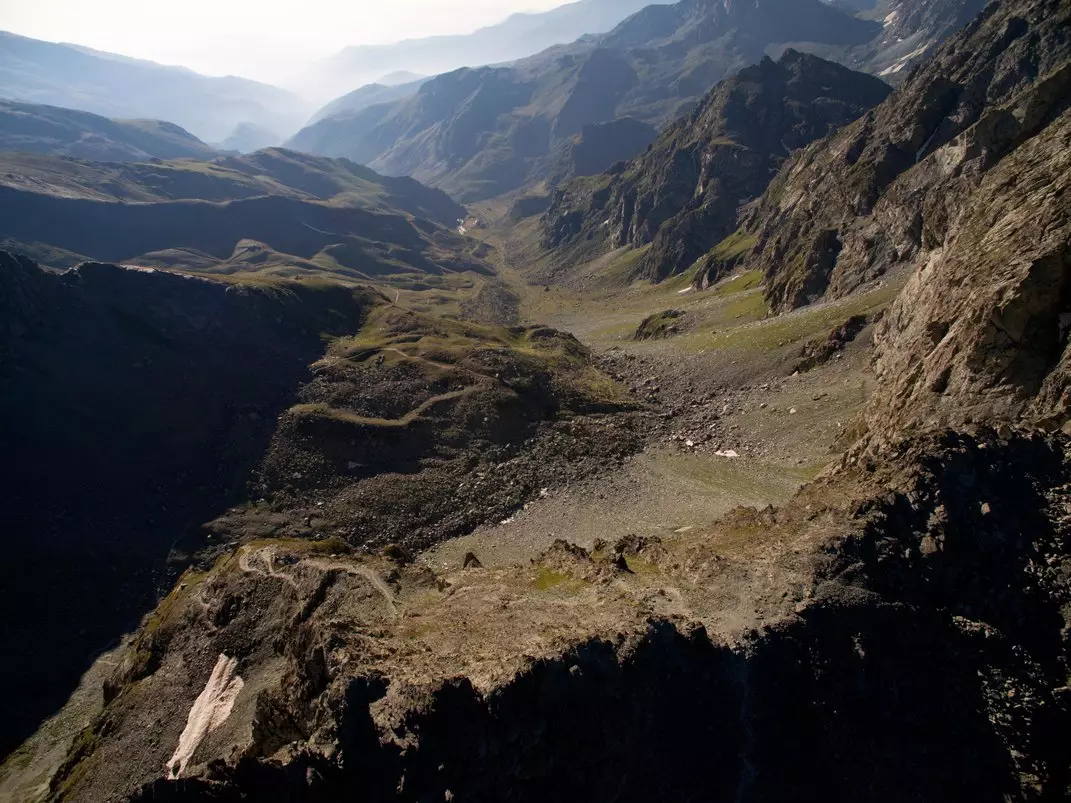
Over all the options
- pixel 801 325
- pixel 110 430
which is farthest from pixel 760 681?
pixel 110 430

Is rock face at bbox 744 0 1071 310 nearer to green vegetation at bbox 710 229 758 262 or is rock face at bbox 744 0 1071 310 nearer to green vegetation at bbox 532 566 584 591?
green vegetation at bbox 710 229 758 262

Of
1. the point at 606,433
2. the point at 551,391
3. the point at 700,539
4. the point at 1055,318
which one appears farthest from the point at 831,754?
the point at 551,391

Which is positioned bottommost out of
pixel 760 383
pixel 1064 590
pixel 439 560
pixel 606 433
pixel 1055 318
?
pixel 439 560

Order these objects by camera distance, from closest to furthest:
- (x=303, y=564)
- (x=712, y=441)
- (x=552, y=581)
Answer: (x=552, y=581) → (x=303, y=564) → (x=712, y=441)

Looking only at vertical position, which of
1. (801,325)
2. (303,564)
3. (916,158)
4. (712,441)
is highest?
(916,158)

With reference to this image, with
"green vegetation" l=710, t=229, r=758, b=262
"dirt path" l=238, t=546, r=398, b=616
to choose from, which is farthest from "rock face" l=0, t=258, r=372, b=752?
"green vegetation" l=710, t=229, r=758, b=262

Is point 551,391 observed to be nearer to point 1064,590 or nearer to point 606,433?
point 606,433

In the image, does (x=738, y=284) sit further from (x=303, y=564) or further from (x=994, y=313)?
(x=303, y=564)
